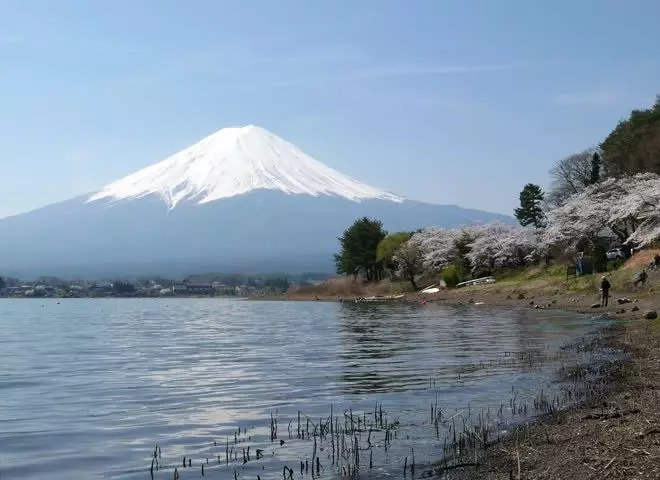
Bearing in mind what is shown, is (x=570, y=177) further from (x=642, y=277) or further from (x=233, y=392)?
(x=233, y=392)

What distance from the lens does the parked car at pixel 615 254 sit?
56275 mm

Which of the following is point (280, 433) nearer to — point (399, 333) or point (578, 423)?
point (578, 423)

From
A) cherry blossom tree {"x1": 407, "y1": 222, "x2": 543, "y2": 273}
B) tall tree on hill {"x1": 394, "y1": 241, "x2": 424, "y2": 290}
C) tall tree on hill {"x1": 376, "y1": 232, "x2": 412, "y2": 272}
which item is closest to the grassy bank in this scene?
cherry blossom tree {"x1": 407, "y1": 222, "x2": 543, "y2": 273}

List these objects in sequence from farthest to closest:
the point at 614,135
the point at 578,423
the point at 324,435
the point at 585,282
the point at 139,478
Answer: the point at 614,135
the point at 585,282
the point at 324,435
the point at 578,423
the point at 139,478

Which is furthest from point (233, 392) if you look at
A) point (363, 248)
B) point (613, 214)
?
point (363, 248)

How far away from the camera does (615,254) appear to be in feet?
190

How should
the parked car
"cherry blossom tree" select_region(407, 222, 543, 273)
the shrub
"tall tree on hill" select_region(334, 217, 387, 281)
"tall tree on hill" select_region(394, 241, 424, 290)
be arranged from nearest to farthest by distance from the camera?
the parked car < "cherry blossom tree" select_region(407, 222, 543, 273) < the shrub < "tall tree on hill" select_region(394, 241, 424, 290) < "tall tree on hill" select_region(334, 217, 387, 281)

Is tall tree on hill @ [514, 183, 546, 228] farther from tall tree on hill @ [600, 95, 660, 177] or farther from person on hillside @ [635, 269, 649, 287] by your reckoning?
person on hillside @ [635, 269, 649, 287]

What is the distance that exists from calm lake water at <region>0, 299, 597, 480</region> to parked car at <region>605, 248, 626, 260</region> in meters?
27.2

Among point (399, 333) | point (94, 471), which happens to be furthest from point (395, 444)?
point (399, 333)

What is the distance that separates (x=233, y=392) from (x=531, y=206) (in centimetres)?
7355

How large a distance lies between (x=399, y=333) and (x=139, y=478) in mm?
23402

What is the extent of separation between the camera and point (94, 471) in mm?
9492

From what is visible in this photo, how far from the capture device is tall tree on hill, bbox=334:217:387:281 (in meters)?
99.4
